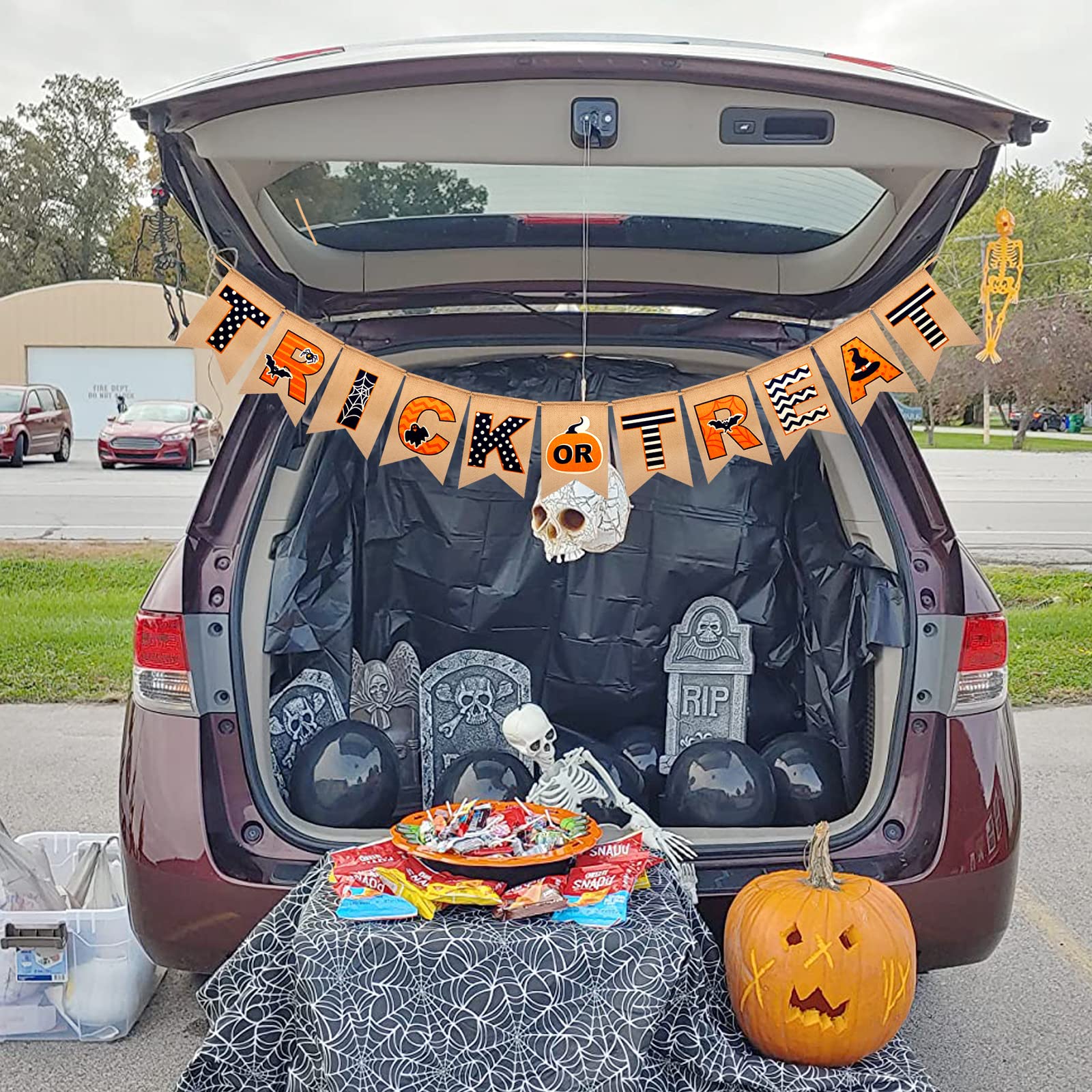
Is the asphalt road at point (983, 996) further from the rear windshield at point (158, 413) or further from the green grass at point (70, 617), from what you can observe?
the rear windshield at point (158, 413)

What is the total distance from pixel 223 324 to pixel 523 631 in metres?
1.41

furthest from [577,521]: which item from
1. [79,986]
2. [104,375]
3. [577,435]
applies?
[104,375]

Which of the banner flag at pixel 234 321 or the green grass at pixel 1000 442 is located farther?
the green grass at pixel 1000 442

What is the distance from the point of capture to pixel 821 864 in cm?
234

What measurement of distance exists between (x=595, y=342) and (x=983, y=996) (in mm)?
1858

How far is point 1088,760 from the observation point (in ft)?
16.3

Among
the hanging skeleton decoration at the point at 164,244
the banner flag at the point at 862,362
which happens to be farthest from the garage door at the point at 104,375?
the banner flag at the point at 862,362

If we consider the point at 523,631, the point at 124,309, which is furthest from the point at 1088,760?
the point at 124,309

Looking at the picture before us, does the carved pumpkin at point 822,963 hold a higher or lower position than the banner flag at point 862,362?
lower

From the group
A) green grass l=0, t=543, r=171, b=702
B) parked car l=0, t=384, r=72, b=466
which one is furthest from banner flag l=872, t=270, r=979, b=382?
parked car l=0, t=384, r=72, b=466

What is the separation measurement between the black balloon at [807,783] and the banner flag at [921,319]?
89 cm

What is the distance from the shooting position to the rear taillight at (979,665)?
8.34 feet

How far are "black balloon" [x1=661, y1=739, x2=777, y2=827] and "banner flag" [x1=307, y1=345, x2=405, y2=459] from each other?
3.33 ft

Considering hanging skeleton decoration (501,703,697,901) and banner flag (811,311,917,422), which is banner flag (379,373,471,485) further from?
banner flag (811,311,917,422)
